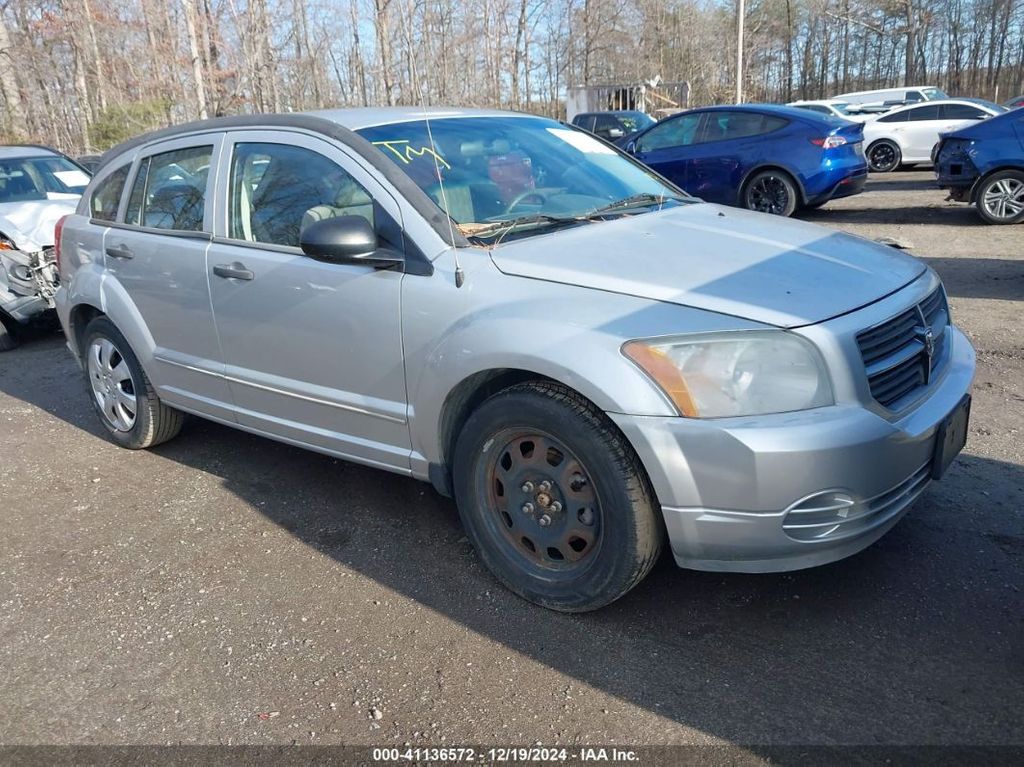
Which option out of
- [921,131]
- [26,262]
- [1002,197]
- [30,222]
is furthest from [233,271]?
[921,131]

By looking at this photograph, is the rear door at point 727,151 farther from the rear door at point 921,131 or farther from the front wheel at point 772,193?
the rear door at point 921,131

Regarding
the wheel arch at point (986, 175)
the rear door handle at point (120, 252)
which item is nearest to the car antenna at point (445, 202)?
the rear door handle at point (120, 252)

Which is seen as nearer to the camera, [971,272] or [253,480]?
[253,480]

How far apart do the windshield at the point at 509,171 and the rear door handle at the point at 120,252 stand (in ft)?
5.48

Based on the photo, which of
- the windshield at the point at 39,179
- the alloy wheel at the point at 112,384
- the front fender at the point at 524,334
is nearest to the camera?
the front fender at the point at 524,334

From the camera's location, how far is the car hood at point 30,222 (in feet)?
24.3

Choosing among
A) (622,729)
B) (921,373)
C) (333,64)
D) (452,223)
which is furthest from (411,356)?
(333,64)

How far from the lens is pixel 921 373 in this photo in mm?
2854

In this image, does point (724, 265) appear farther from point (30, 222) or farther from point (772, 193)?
point (772, 193)

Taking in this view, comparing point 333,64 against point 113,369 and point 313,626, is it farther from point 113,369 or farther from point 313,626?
point 313,626

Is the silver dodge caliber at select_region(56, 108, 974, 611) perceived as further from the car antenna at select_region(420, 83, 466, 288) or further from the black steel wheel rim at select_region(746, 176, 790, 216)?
the black steel wheel rim at select_region(746, 176, 790, 216)

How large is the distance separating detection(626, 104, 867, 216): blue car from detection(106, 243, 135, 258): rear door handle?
28.2 feet

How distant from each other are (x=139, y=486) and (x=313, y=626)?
6.08ft

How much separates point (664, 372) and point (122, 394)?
3493mm
